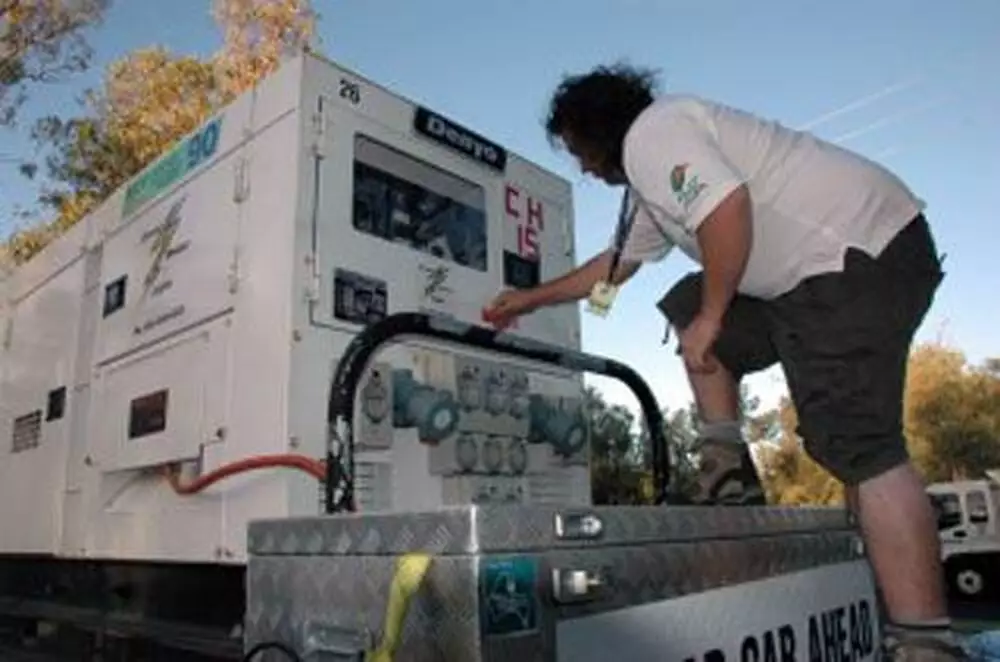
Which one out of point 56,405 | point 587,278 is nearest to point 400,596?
point 587,278

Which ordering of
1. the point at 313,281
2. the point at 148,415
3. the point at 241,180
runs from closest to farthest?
the point at 313,281, the point at 241,180, the point at 148,415

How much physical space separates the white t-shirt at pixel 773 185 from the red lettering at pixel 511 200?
1783 millimetres

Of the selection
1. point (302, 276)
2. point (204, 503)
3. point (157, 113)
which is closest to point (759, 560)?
point (302, 276)

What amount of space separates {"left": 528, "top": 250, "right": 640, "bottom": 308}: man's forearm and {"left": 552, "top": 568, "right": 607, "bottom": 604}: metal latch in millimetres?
1655

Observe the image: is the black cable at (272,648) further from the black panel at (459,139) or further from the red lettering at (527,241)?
the red lettering at (527,241)

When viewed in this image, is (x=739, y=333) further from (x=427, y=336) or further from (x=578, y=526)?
(x=578, y=526)

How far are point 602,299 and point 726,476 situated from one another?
0.75 metres

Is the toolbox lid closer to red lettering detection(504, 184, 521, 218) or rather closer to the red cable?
the red cable

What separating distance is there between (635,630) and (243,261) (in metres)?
2.21

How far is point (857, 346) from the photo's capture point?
77.2 inches

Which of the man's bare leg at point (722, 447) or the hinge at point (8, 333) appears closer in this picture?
the man's bare leg at point (722, 447)

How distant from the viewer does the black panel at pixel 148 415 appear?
345 cm

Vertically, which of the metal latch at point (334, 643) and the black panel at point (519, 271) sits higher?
the black panel at point (519, 271)

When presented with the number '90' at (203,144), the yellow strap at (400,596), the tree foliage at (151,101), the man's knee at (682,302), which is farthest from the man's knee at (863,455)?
the tree foliage at (151,101)
